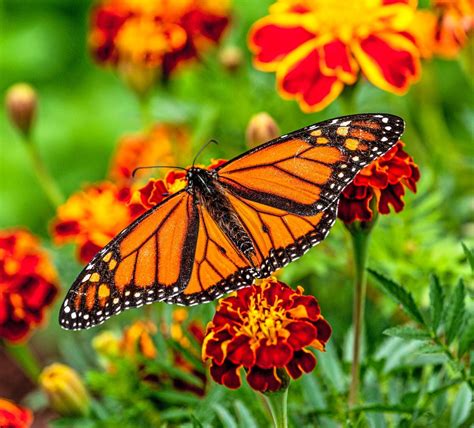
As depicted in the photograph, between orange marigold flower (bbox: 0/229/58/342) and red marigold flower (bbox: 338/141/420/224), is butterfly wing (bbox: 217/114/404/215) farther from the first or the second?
orange marigold flower (bbox: 0/229/58/342)

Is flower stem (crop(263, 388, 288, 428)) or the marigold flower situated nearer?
flower stem (crop(263, 388, 288, 428))

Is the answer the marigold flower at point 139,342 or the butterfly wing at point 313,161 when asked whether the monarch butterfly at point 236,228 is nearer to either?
the butterfly wing at point 313,161

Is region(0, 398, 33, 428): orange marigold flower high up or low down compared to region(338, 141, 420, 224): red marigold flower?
down

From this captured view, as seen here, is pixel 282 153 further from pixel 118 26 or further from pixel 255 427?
pixel 118 26

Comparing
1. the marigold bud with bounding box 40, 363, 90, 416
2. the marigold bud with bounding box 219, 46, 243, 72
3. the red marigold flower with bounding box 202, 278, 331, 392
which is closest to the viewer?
the red marigold flower with bounding box 202, 278, 331, 392

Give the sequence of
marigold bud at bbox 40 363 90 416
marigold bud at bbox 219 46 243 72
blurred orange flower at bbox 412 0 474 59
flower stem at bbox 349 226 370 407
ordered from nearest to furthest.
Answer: flower stem at bbox 349 226 370 407, marigold bud at bbox 40 363 90 416, blurred orange flower at bbox 412 0 474 59, marigold bud at bbox 219 46 243 72

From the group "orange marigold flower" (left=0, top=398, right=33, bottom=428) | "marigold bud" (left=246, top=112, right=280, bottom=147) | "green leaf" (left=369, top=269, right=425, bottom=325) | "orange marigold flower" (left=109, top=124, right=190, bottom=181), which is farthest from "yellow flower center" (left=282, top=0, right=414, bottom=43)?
"orange marigold flower" (left=0, top=398, right=33, bottom=428)

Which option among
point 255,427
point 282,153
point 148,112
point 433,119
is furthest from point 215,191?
point 433,119
